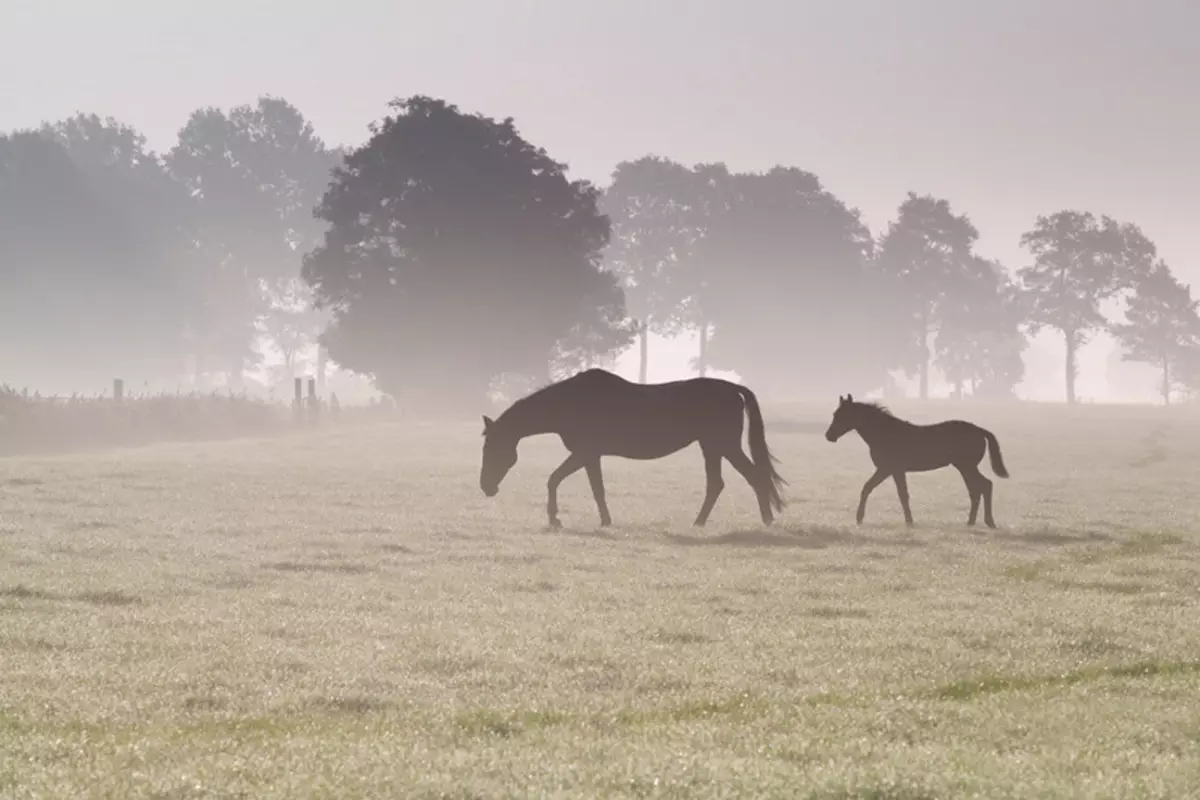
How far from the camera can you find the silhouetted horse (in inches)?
833

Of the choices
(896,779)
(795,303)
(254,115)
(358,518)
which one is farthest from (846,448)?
(254,115)

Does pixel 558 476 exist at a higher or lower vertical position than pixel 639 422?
lower

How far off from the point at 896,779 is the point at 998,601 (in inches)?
309

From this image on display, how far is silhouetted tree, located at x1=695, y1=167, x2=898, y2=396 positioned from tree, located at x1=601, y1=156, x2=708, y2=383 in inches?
83.0

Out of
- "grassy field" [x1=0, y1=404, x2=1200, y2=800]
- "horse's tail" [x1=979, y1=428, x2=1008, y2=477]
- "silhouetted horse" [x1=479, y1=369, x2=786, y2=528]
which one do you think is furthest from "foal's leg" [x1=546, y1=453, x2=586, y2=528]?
"horse's tail" [x1=979, y1=428, x2=1008, y2=477]

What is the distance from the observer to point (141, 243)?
95.3 metres

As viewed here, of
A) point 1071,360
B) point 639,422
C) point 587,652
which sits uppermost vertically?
point 1071,360

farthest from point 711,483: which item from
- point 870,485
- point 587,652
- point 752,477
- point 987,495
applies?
point 587,652

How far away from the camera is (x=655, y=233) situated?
104312mm

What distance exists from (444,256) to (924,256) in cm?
6214

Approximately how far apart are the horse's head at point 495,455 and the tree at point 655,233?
264 feet

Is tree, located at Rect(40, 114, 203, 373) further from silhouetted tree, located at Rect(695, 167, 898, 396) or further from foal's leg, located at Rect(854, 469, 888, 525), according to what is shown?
foal's leg, located at Rect(854, 469, 888, 525)

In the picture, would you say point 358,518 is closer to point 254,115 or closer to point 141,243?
point 141,243

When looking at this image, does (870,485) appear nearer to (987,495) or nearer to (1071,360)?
(987,495)
